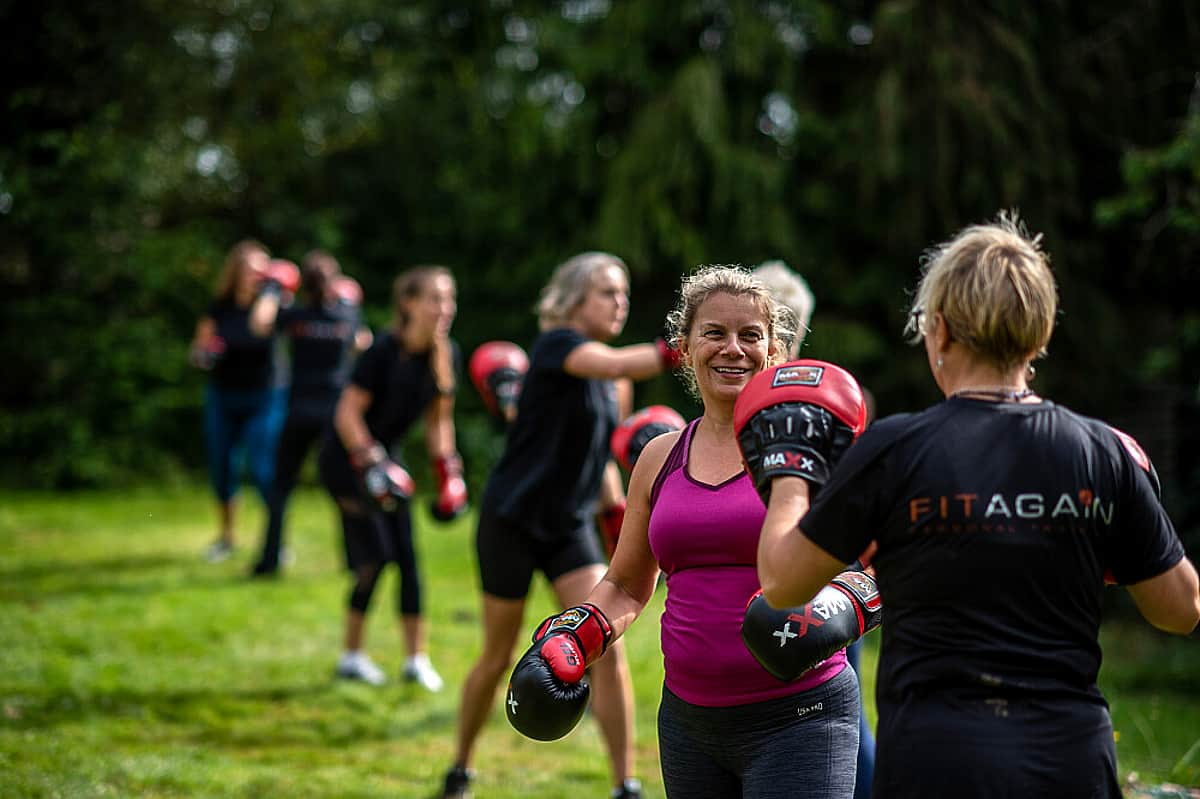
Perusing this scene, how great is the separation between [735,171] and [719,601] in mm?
8709

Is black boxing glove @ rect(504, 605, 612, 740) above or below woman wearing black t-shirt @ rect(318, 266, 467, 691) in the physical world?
below

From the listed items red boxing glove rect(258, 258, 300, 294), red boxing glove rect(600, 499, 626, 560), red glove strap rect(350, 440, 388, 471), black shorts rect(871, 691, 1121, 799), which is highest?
red boxing glove rect(258, 258, 300, 294)

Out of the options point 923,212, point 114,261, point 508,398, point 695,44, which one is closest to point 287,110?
point 695,44

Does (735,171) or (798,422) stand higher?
(735,171)

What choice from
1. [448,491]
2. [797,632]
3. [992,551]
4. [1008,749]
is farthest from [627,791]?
[992,551]

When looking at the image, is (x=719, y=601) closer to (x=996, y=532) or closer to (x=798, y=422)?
(x=798, y=422)

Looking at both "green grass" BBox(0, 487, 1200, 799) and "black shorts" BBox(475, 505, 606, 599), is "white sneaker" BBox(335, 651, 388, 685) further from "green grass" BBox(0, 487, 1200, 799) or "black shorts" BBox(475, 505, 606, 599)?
"black shorts" BBox(475, 505, 606, 599)

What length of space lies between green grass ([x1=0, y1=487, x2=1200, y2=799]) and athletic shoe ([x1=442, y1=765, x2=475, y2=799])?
0.65 ft

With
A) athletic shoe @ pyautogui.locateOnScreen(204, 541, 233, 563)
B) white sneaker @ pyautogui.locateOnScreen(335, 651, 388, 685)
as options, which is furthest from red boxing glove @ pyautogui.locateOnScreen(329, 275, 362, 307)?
white sneaker @ pyautogui.locateOnScreen(335, 651, 388, 685)

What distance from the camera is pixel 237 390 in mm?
8523

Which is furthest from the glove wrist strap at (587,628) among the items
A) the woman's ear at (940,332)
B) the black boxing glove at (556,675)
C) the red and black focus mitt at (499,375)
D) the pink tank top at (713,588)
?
the red and black focus mitt at (499,375)

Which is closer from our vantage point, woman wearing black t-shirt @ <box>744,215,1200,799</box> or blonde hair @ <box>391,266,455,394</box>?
woman wearing black t-shirt @ <box>744,215,1200,799</box>

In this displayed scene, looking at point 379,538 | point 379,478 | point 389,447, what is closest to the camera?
point 379,478

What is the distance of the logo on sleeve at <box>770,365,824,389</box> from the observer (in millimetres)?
2225
